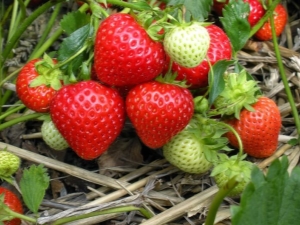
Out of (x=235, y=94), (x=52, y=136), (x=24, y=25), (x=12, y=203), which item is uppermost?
(x=24, y=25)

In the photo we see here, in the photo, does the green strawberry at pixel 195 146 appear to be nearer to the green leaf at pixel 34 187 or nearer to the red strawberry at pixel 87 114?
the red strawberry at pixel 87 114

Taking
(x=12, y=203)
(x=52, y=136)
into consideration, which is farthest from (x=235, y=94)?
(x=12, y=203)

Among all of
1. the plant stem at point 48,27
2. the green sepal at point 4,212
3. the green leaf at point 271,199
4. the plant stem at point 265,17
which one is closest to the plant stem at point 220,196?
the green leaf at point 271,199

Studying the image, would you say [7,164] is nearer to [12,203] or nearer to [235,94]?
[12,203]

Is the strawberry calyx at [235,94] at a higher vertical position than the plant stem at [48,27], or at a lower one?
lower

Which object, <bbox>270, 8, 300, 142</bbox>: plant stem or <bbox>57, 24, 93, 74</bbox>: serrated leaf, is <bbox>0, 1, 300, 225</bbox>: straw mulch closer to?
<bbox>270, 8, 300, 142</bbox>: plant stem

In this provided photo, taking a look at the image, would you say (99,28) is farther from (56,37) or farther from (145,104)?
(56,37)

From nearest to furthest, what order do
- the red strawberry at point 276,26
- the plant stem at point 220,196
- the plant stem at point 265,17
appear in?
the plant stem at point 220,196
the plant stem at point 265,17
the red strawberry at point 276,26
